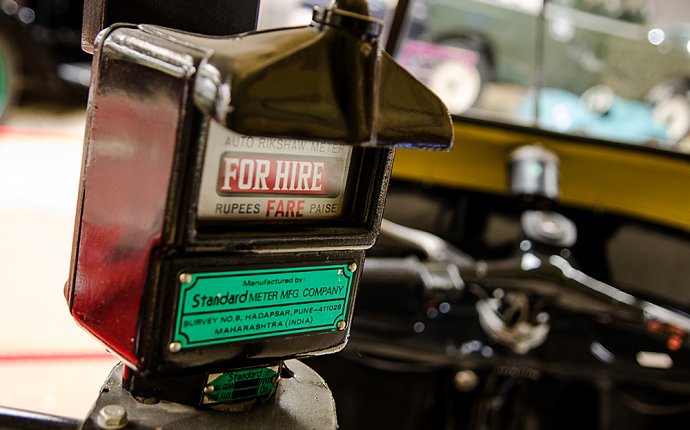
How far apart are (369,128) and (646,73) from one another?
71.0 inches

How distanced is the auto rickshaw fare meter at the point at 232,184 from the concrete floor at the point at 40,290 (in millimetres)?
1055

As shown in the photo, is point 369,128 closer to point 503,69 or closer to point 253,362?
point 253,362

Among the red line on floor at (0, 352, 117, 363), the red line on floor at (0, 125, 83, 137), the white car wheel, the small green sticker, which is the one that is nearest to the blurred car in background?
the red line on floor at (0, 125, 83, 137)

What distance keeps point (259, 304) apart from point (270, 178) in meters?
Answer: 0.09

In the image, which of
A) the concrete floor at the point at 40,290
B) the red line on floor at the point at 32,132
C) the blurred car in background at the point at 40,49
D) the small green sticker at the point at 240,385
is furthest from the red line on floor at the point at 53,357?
the blurred car in background at the point at 40,49

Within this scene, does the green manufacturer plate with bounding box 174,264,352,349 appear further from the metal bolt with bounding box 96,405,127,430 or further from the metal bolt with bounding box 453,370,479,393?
the metal bolt with bounding box 453,370,479,393

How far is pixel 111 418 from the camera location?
0.52 meters

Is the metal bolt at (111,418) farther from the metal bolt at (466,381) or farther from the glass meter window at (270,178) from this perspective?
the metal bolt at (466,381)

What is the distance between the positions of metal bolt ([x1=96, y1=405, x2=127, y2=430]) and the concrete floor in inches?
40.1

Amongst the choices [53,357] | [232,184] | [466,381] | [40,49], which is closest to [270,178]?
[232,184]

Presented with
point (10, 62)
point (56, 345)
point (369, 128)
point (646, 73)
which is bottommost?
point (56, 345)

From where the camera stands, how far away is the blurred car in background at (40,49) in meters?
4.39

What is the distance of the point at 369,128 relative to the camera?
18.3 inches

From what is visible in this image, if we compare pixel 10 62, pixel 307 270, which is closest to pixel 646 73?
pixel 307 270
